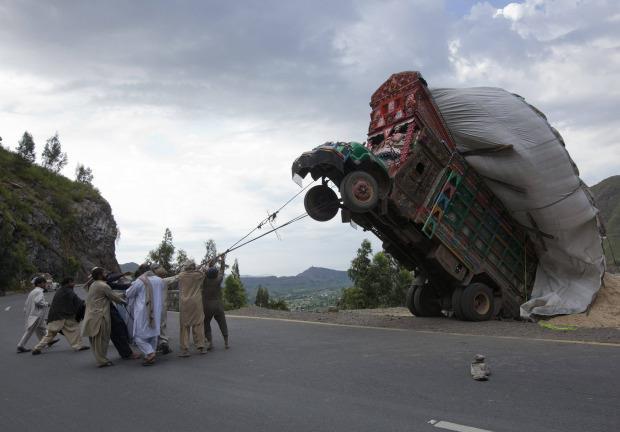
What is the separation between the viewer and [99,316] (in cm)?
754

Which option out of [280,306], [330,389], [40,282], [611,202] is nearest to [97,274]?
[40,282]

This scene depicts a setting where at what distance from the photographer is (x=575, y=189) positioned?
1029 cm

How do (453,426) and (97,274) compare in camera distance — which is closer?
(453,426)

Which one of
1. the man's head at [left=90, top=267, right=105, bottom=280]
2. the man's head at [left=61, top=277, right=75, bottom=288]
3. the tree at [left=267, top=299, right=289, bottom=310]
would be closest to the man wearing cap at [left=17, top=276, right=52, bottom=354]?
the man's head at [left=61, top=277, right=75, bottom=288]

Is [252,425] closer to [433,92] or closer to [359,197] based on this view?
[359,197]

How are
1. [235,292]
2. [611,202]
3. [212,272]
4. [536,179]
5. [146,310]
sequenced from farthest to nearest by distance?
[611,202]
[235,292]
[536,179]
[212,272]
[146,310]

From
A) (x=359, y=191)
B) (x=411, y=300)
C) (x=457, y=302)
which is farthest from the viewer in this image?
(x=411, y=300)

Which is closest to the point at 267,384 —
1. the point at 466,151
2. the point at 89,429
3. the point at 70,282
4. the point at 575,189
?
the point at 89,429

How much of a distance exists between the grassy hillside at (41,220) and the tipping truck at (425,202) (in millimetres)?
35553

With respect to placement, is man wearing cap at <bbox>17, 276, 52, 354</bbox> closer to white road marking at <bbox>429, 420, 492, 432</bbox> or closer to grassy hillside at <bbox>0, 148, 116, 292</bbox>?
white road marking at <bbox>429, 420, 492, 432</bbox>

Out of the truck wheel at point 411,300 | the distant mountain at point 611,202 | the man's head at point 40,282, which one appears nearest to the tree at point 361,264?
the truck wheel at point 411,300

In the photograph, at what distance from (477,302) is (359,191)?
3.76 m

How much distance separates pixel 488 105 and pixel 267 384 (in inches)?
288

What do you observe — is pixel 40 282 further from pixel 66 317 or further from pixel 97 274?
pixel 97 274
